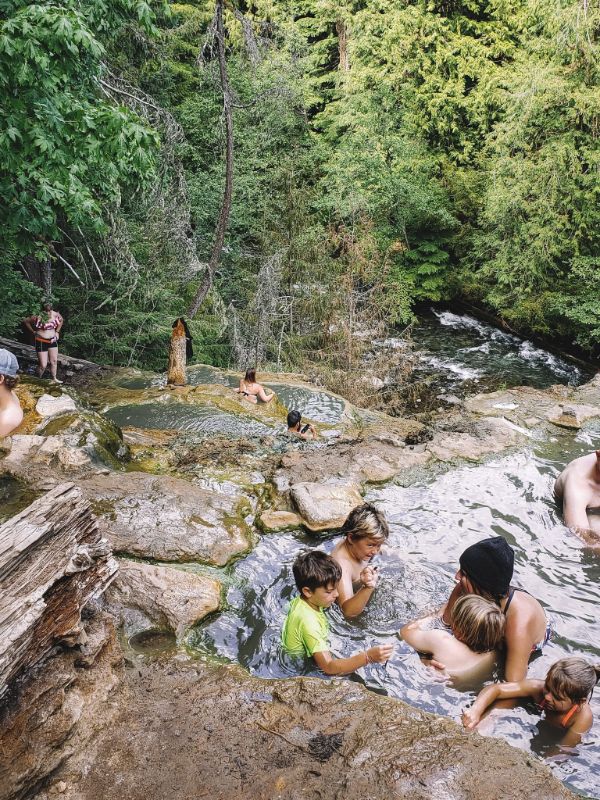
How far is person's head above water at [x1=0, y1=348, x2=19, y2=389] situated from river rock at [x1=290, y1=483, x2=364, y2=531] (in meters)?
2.55

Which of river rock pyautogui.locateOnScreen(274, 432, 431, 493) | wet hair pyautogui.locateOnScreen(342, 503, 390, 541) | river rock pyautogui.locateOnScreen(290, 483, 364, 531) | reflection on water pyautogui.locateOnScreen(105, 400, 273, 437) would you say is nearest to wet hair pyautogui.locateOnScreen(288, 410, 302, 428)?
reflection on water pyautogui.locateOnScreen(105, 400, 273, 437)

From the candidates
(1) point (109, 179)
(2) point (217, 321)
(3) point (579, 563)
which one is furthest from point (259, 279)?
(3) point (579, 563)

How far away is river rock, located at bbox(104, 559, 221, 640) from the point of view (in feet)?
11.2

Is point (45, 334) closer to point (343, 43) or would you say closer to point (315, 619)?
point (315, 619)

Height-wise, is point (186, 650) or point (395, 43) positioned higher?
point (395, 43)

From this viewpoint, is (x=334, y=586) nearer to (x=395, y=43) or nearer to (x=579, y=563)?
(x=579, y=563)

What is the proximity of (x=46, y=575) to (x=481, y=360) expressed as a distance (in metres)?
14.2

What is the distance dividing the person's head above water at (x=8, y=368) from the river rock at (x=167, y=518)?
112 cm

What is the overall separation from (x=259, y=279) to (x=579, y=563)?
10.8 meters

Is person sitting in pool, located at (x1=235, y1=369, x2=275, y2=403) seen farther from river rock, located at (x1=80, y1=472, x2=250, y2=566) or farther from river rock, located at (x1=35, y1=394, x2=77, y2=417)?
river rock, located at (x1=80, y1=472, x2=250, y2=566)

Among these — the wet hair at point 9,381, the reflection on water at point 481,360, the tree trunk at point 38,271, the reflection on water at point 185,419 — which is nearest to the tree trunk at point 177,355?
the reflection on water at point 185,419

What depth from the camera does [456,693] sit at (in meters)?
3.27

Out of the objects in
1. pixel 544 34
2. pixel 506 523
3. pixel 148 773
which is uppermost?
pixel 544 34

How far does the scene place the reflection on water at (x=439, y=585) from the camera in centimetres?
324
